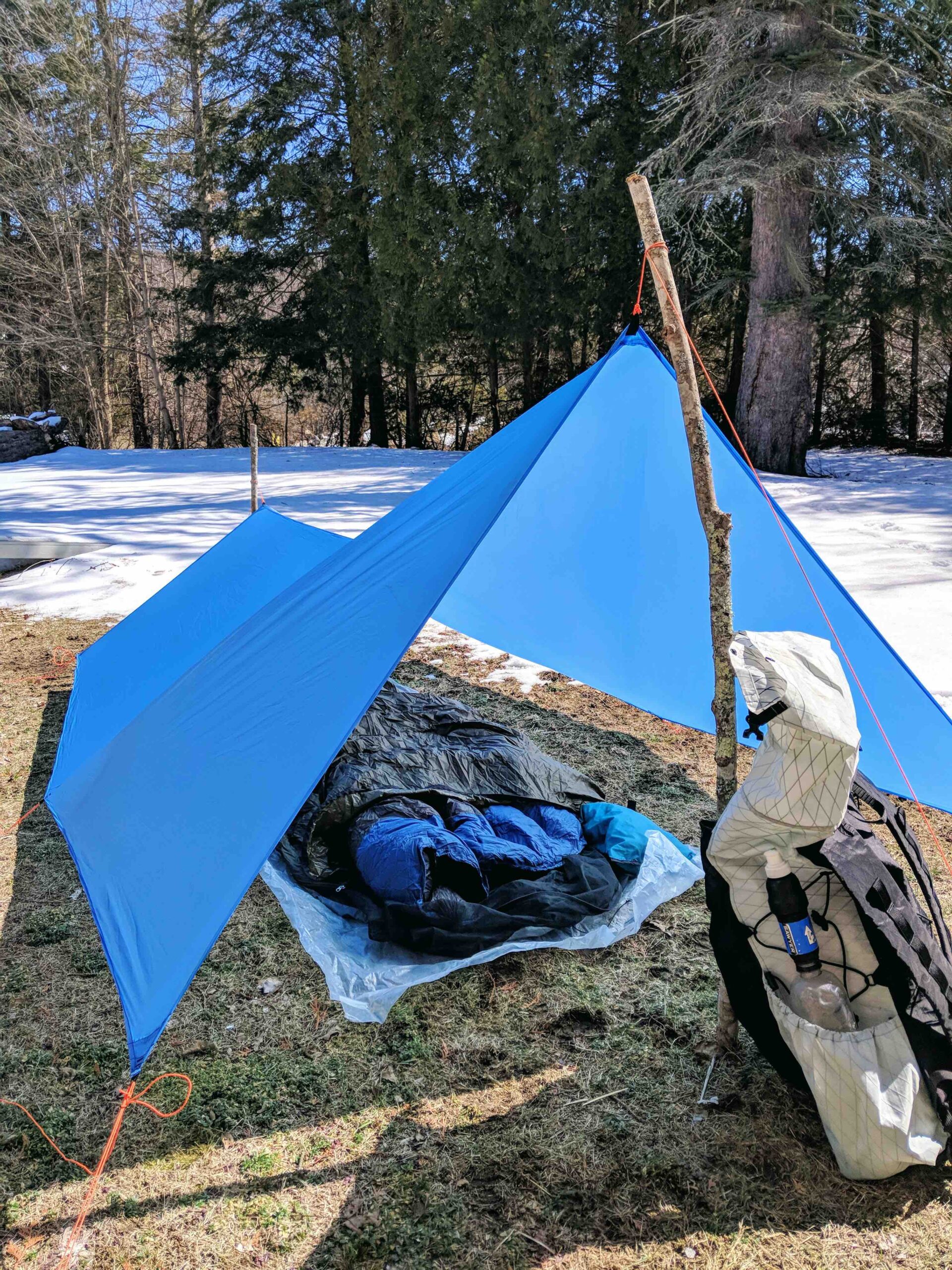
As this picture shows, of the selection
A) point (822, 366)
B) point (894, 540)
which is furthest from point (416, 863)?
point (822, 366)

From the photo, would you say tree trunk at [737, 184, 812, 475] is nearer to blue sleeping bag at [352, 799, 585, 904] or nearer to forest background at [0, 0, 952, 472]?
forest background at [0, 0, 952, 472]

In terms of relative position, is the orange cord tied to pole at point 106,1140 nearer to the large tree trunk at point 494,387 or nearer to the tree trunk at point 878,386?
the tree trunk at point 878,386

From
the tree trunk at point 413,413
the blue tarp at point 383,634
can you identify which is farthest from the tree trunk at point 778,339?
the tree trunk at point 413,413

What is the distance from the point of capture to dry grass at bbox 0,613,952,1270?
5.44ft

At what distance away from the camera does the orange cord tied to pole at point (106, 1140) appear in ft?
5.47

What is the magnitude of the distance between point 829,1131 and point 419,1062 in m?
0.88

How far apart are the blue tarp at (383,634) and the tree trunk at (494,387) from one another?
9.53m

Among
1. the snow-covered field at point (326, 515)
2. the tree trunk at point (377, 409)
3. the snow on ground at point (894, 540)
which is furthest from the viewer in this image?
the tree trunk at point (377, 409)

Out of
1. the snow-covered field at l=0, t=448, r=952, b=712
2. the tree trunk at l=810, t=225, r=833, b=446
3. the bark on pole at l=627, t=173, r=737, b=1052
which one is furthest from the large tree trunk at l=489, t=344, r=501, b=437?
the bark on pole at l=627, t=173, r=737, b=1052

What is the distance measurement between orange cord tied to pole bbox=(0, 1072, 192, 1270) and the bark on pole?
1226mm

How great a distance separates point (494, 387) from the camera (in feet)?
45.0

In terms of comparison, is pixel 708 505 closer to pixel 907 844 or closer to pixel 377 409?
pixel 907 844

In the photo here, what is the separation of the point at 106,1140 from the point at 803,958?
145 centimetres

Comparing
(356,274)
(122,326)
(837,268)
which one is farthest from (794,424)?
(122,326)
